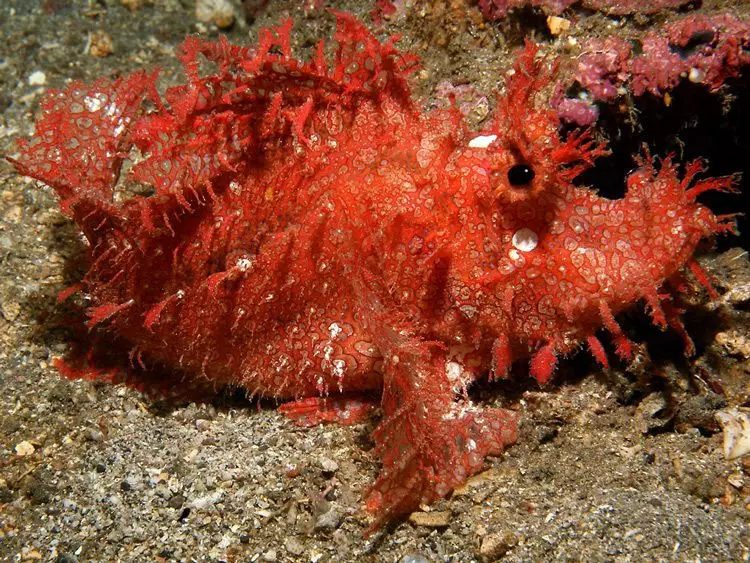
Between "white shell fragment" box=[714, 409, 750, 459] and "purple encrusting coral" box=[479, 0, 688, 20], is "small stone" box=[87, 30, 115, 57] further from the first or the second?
"white shell fragment" box=[714, 409, 750, 459]

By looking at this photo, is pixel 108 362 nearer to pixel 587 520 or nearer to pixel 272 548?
pixel 272 548

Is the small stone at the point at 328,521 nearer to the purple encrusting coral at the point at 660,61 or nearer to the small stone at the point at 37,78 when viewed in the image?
the purple encrusting coral at the point at 660,61

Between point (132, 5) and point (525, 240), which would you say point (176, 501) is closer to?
point (525, 240)

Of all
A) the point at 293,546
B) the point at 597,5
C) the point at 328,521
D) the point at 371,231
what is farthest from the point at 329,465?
the point at 597,5

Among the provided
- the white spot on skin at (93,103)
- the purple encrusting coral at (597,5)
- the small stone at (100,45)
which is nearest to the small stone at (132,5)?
the small stone at (100,45)

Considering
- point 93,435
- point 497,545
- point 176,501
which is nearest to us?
point 497,545
